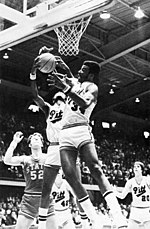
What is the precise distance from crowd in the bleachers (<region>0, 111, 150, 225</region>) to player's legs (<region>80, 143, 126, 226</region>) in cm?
827

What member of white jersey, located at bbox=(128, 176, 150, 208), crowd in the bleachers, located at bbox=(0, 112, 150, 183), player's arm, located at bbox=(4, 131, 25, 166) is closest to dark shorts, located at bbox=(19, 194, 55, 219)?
player's arm, located at bbox=(4, 131, 25, 166)

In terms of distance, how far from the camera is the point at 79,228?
7.76m

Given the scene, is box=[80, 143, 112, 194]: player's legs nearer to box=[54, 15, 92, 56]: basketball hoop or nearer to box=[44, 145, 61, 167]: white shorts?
box=[44, 145, 61, 167]: white shorts

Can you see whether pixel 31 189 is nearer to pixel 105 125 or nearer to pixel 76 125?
pixel 76 125

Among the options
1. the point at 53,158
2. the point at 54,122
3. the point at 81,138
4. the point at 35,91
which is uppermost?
the point at 35,91

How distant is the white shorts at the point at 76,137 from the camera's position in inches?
182

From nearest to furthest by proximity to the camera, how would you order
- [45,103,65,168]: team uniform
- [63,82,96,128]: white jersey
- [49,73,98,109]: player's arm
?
[49,73,98,109]: player's arm < [63,82,96,128]: white jersey < [45,103,65,168]: team uniform

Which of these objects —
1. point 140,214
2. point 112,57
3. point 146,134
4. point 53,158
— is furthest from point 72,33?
point 146,134

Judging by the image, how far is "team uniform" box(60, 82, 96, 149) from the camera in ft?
15.3

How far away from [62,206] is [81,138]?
353cm

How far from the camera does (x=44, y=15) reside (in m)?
6.28

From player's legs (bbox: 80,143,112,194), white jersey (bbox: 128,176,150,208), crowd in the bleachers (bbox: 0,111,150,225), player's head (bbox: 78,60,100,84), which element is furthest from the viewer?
crowd in the bleachers (bbox: 0,111,150,225)

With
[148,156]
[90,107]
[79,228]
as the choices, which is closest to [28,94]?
[148,156]

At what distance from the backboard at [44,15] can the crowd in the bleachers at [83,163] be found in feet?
22.7
